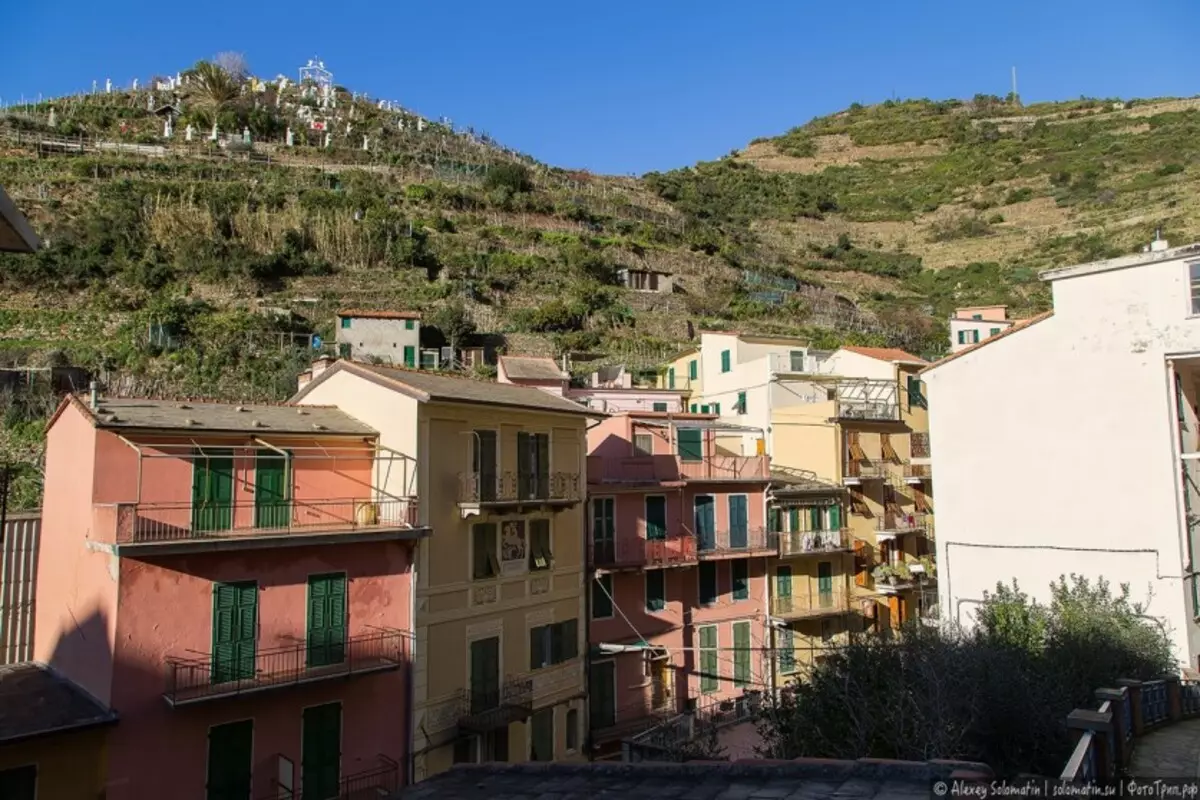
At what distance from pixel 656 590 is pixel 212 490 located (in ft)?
43.6

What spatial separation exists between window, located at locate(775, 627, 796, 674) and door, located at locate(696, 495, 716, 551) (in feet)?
13.1

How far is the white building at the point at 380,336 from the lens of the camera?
43.5 meters

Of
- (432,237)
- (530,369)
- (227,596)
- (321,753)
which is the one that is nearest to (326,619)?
(227,596)

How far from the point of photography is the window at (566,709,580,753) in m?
21.4

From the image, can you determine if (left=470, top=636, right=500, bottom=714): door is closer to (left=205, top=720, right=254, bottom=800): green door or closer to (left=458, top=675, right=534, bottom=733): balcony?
(left=458, top=675, right=534, bottom=733): balcony

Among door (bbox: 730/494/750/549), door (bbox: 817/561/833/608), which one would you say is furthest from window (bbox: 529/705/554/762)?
door (bbox: 817/561/833/608)

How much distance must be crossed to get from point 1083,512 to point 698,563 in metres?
10.6

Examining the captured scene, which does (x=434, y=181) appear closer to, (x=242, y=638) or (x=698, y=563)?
(x=698, y=563)

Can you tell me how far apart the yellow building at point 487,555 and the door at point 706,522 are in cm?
524

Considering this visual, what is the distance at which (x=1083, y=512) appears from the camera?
19.2 m

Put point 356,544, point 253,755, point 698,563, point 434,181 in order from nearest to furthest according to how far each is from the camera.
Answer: point 253,755 < point 356,544 < point 698,563 < point 434,181

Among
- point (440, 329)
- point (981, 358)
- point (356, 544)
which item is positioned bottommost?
point (356, 544)

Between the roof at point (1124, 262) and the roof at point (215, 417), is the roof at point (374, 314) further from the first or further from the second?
the roof at point (1124, 262)

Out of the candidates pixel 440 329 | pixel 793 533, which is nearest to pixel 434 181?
pixel 440 329
